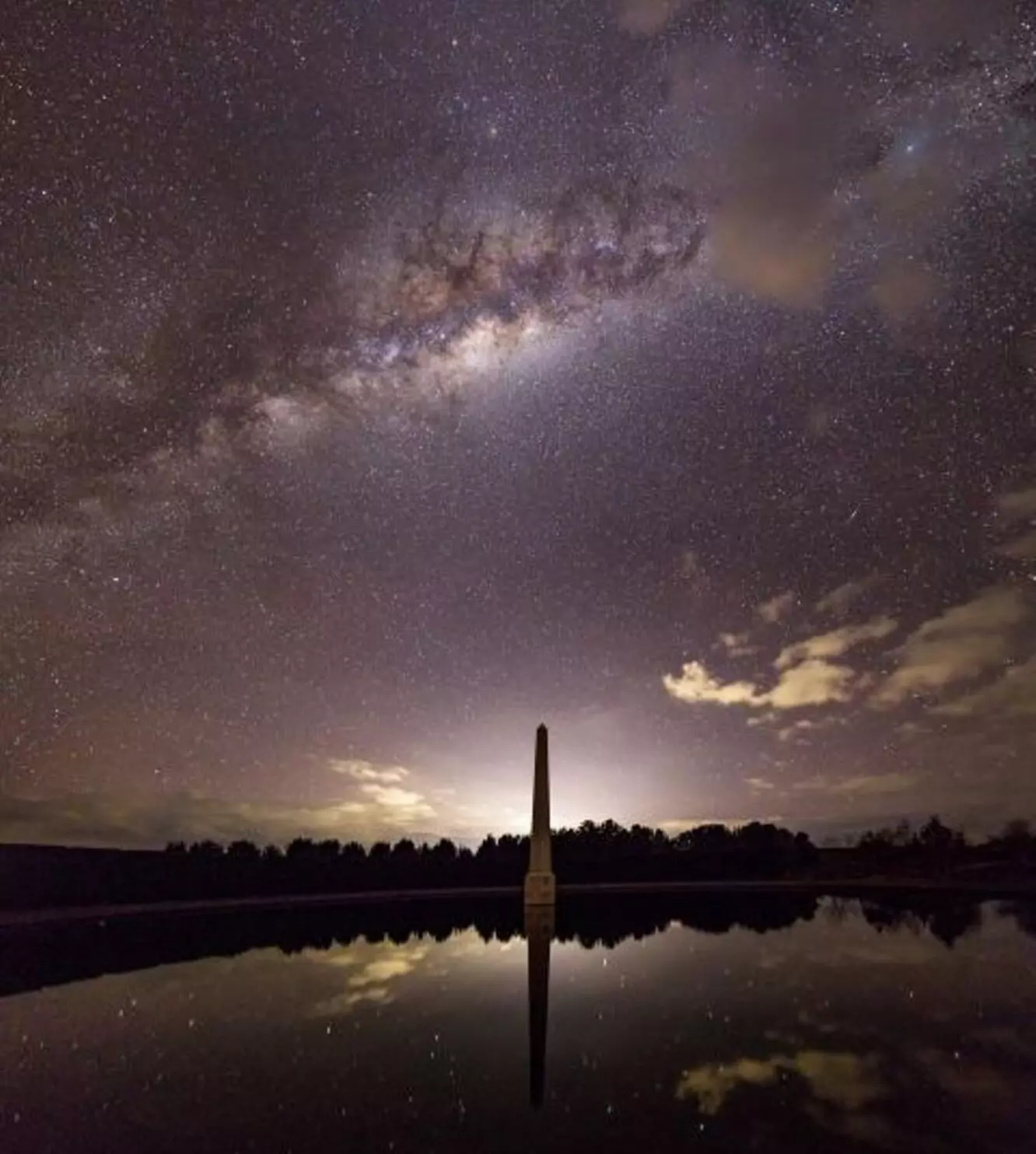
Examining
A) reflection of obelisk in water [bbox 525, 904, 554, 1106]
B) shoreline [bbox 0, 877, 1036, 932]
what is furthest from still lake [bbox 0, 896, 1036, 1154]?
shoreline [bbox 0, 877, 1036, 932]

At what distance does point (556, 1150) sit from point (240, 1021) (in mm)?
8955

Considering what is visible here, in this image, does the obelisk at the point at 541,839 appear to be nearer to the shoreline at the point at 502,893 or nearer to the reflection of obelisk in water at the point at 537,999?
the reflection of obelisk in water at the point at 537,999

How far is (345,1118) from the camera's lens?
996 centimetres

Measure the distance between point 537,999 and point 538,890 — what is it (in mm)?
28676

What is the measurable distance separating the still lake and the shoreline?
917 centimetres

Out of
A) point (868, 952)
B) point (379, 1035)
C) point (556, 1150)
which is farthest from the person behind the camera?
point (868, 952)

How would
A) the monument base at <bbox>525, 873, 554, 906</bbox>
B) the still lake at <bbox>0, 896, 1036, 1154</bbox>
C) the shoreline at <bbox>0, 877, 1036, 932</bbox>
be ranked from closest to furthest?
the still lake at <bbox>0, 896, 1036, 1154</bbox> < the shoreline at <bbox>0, 877, 1036, 932</bbox> < the monument base at <bbox>525, 873, 554, 906</bbox>

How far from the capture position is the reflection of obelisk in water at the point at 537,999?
455 inches

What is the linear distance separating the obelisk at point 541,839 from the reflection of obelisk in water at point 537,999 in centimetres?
666

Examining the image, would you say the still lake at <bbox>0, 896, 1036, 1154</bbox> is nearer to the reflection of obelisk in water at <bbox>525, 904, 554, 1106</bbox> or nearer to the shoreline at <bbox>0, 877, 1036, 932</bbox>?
the reflection of obelisk in water at <bbox>525, 904, 554, 1106</bbox>

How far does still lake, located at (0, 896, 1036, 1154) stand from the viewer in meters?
9.45

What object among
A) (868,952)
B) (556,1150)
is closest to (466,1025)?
(556,1150)

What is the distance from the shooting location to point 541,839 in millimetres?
47094

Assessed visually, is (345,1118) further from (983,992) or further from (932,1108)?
(983,992)
